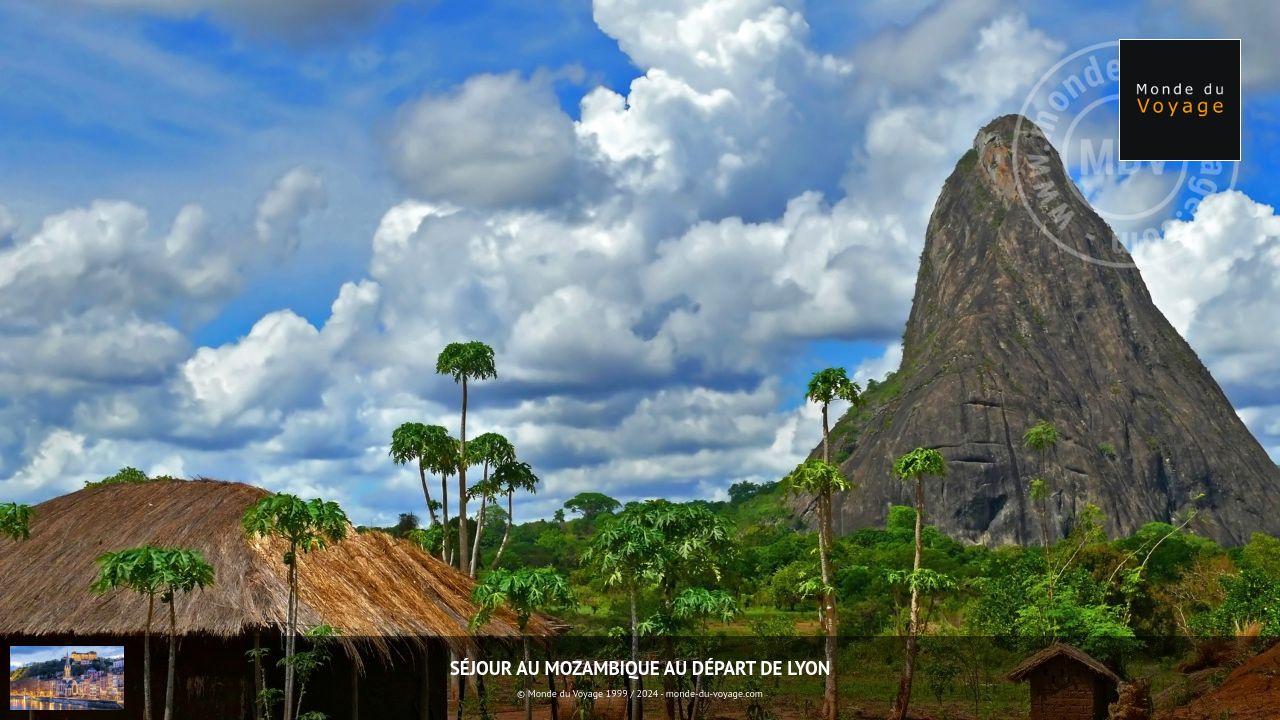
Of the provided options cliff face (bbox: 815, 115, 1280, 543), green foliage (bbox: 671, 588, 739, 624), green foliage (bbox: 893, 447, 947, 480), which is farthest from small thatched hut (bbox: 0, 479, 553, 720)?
cliff face (bbox: 815, 115, 1280, 543)

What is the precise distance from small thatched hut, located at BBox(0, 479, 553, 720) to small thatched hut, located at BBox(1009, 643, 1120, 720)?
30.3ft

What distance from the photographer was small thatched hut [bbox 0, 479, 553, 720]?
20109 millimetres

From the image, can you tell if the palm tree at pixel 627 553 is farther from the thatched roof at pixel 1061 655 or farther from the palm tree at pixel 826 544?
the thatched roof at pixel 1061 655

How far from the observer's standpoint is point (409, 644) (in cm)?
2247

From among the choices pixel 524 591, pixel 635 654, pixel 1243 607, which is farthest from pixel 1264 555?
pixel 524 591

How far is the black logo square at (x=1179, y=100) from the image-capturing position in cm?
3319

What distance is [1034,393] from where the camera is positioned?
361 feet

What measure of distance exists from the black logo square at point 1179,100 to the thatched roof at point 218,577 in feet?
65.7

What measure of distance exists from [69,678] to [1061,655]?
1699 cm

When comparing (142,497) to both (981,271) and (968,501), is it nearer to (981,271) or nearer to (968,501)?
(968,501)

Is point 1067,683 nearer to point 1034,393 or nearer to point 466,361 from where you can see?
point 466,361

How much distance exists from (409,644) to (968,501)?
8628 cm

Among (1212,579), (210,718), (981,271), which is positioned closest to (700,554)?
(210,718)

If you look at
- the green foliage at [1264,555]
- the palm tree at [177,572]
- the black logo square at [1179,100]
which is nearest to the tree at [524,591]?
the palm tree at [177,572]
